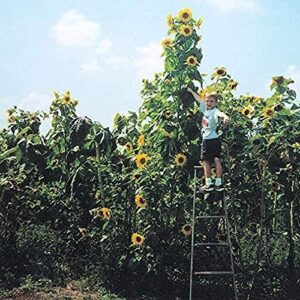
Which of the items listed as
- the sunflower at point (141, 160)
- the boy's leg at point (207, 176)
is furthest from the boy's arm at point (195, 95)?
the sunflower at point (141, 160)

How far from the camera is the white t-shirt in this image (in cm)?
670

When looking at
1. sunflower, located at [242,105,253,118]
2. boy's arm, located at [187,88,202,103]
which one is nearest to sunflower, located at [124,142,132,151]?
boy's arm, located at [187,88,202,103]

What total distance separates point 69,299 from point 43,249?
1.45 metres

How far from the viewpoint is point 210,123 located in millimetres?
6730

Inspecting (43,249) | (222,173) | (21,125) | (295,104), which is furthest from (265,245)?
(21,125)

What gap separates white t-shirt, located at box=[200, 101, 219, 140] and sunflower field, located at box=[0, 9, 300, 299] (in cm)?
21

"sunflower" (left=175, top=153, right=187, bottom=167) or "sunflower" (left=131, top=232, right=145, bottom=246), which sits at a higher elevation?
"sunflower" (left=175, top=153, right=187, bottom=167)

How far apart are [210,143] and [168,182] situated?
64cm

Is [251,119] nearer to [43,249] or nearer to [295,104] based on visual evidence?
[295,104]

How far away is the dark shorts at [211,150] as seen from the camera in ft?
22.0

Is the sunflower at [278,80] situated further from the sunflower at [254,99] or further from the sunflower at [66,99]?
the sunflower at [66,99]

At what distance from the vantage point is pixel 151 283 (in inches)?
285

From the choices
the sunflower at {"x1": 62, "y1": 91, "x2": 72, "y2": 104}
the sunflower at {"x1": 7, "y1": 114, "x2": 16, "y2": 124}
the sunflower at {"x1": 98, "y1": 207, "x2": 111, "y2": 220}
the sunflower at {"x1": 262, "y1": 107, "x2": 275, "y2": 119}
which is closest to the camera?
the sunflower at {"x1": 262, "y1": 107, "x2": 275, "y2": 119}

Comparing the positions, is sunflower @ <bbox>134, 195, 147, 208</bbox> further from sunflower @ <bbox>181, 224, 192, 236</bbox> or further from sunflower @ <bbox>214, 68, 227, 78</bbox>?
sunflower @ <bbox>214, 68, 227, 78</bbox>
